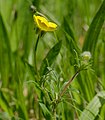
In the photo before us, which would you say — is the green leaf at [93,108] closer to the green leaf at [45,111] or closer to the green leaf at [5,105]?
the green leaf at [45,111]

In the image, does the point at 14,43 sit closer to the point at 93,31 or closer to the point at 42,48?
the point at 42,48

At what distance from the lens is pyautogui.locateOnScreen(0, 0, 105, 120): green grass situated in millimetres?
1342

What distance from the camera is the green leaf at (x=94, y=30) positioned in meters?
1.67

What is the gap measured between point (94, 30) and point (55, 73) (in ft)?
1.40

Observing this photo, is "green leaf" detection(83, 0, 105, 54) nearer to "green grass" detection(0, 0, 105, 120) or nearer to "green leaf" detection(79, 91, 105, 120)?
"green grass" detection(0, 0, 105, 120)

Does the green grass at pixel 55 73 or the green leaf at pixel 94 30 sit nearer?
the green grass at pixel 55 73

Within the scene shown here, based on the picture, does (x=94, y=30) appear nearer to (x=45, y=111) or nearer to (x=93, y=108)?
(x=93, y=108)

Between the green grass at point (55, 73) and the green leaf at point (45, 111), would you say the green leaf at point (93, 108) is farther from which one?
the green leaf at point (45, 111)

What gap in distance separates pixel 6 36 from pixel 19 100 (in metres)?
0.43

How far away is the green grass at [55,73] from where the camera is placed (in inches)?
52.8

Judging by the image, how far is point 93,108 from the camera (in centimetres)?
146

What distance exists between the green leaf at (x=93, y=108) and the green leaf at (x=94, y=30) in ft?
1.04

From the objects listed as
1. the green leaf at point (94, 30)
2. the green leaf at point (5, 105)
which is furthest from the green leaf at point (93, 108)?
the green leaf at point (5, 105)

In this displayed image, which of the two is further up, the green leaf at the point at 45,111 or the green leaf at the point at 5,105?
the green leaf at the point at 45,111
